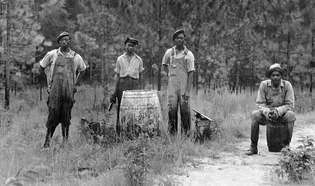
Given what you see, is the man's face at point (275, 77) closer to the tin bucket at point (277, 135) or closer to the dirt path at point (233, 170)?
the tin bucket at point (277, 135)

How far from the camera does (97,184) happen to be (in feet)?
14.8

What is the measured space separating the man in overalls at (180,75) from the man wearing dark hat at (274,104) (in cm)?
110

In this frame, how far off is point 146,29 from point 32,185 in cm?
762

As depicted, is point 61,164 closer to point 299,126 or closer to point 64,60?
point 64,60

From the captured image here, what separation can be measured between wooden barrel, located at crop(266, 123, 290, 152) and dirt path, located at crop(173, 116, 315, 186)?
17cm

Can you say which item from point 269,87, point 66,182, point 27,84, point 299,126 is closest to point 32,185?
point 66,182

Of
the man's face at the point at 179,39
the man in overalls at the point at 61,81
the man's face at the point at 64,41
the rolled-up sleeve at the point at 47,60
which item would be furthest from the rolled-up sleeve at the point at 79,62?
the man's face at the point at 179,39

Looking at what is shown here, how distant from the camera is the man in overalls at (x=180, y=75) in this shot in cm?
724

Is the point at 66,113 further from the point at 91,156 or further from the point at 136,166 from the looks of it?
the point at 136,166

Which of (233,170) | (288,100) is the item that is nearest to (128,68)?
(288,100)

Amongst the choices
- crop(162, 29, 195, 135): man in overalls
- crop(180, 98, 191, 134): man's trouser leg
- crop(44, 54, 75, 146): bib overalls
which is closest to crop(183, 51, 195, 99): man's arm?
crop(162, 29, 195, 135): man in overalls

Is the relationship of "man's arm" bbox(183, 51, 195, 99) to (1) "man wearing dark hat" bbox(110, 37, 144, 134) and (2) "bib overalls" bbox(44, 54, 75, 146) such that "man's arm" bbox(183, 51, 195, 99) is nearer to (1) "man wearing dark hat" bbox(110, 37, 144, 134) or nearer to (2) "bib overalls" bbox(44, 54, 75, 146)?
(1) "man wearing dark hat" bbox(110, 37, 144, 134)

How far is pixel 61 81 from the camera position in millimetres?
6559

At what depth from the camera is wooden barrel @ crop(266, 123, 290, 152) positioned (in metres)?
6.81
